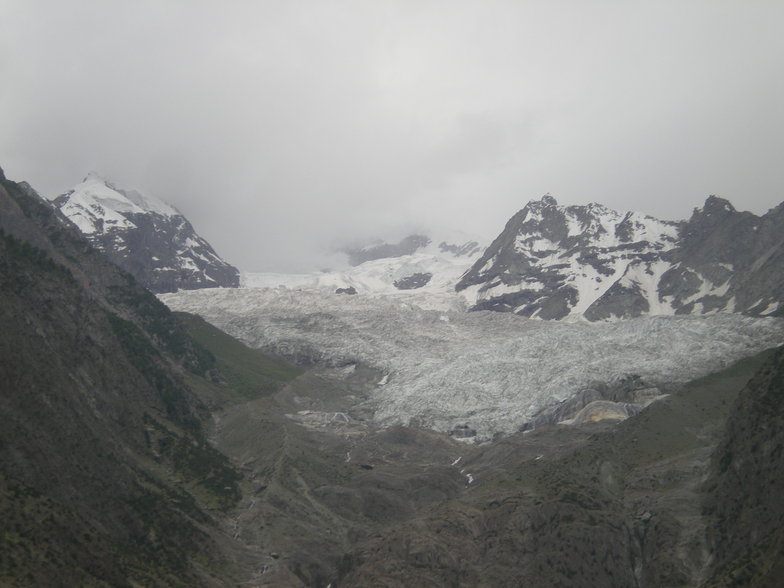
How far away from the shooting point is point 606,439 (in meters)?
153

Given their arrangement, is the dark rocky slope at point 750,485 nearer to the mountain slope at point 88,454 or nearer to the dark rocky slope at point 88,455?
the dark rocky slope at point 88,455

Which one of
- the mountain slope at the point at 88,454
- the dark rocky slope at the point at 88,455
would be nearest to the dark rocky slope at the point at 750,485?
the dark rocky slope at the point at 88,455

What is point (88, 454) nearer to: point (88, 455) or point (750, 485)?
point (88, 455)

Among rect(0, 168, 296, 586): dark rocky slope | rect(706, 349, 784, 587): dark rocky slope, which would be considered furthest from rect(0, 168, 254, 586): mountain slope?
rect(706, 349, 784, 587): dark rocky slope

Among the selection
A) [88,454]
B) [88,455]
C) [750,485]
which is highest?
[88,454]

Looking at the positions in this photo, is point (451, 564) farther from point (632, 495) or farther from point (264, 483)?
point (264, 483)

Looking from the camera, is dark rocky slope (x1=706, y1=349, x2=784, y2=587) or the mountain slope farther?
dark rocky slope (x1=706, y1=349, x2=784, y2=587)

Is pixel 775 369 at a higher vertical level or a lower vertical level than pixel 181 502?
higher

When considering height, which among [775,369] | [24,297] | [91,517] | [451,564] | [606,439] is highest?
[24,297]

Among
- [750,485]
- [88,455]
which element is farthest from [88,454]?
[750,485]

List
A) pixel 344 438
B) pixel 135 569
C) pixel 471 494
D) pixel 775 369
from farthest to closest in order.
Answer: pixel 344 438 < pixel 471 494 < pixel 775 369 < pixel 135 569

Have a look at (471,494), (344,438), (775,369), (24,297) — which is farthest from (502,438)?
(24,297)

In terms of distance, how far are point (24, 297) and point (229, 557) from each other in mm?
53423

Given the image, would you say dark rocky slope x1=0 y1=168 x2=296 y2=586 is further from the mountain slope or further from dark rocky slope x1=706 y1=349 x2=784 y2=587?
dark rocky slope x1=706 y1=349 x2=784 y2=587
